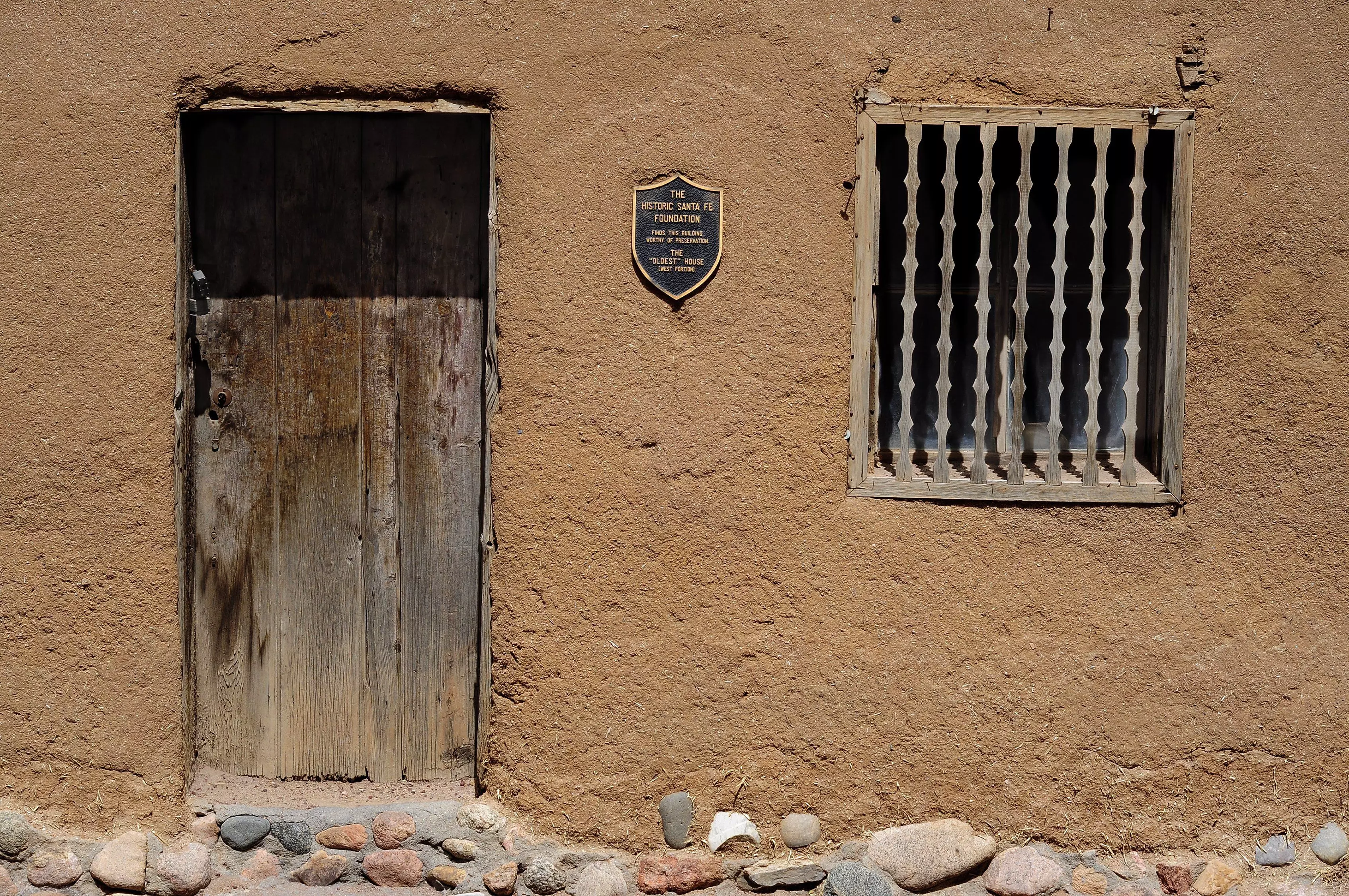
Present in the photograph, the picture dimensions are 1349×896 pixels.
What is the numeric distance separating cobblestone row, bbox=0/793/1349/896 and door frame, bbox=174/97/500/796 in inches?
7.9

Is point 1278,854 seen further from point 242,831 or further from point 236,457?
point 236,457

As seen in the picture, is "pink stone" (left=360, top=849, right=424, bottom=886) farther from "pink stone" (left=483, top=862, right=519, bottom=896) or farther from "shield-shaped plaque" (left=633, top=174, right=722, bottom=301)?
"shield-shaped plaque" (left=633, top=174, right=722, bottom=301)

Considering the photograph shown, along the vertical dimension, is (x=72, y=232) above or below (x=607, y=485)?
above

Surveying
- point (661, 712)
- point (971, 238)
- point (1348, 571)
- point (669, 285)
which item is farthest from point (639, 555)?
point (1348, 571)

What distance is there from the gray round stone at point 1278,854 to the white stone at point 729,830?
1.47m

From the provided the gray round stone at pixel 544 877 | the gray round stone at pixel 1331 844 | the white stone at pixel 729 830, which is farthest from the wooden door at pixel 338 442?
the gray round stone at pixel 1331 844

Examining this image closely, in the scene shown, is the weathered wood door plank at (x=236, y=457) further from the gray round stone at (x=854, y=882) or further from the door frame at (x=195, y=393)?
the gray round stone at (x=854, y=882)

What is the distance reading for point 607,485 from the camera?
130 inches

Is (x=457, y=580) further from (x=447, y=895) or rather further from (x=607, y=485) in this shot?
(x=447, y=895)

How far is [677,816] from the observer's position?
3.35 metres

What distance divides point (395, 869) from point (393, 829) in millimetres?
112

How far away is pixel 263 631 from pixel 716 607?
1.38 m

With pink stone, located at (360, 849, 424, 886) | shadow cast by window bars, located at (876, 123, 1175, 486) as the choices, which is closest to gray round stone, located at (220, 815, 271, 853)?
pink stone, located at (360, 849, 424, 886)

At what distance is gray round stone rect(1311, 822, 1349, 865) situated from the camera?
11.0ft
